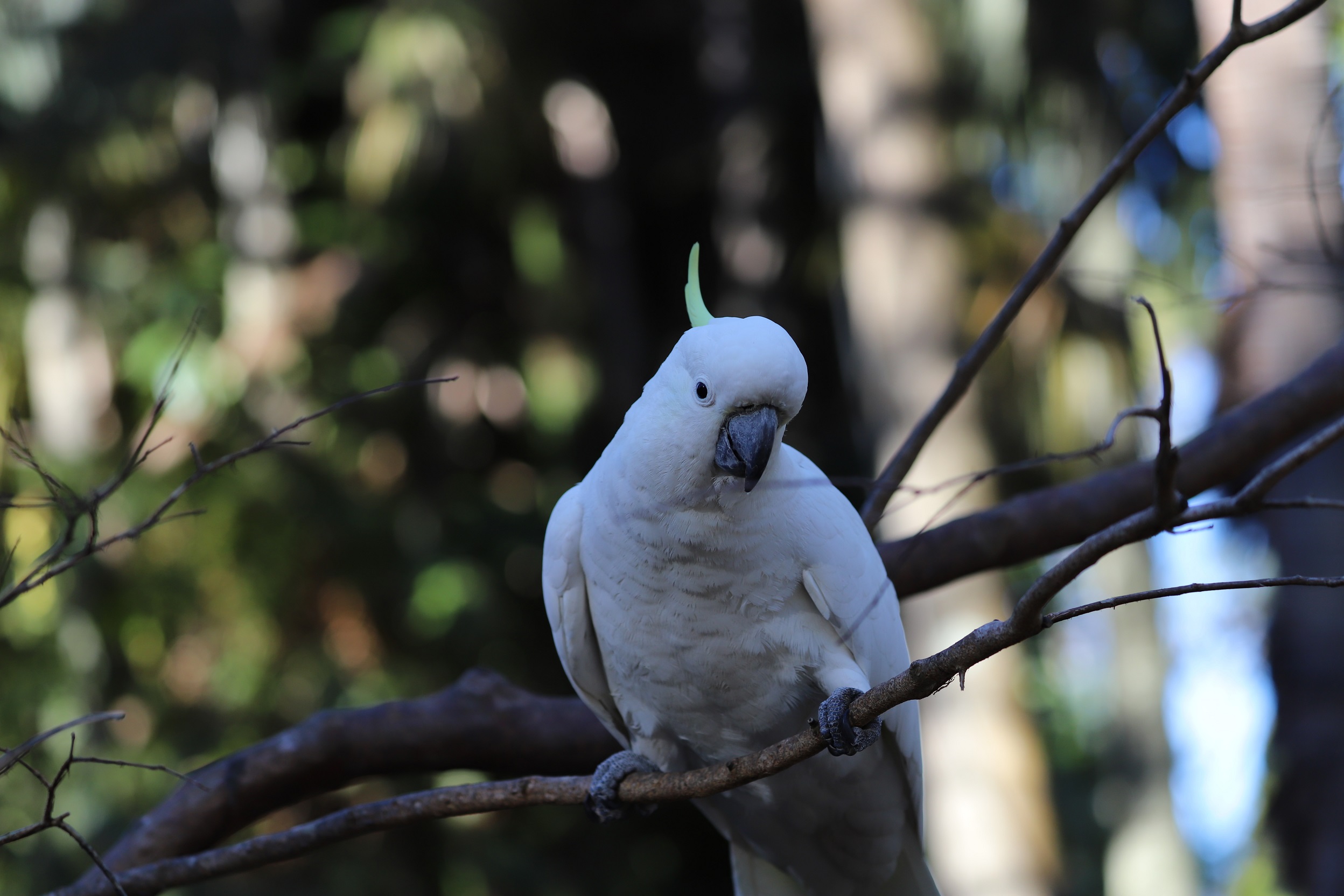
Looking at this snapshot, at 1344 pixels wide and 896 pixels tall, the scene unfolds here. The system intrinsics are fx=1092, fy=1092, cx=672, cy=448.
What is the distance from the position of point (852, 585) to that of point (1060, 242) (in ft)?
2.36

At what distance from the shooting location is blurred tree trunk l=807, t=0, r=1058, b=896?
4105 millimetres

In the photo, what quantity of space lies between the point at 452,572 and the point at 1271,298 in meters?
3.87

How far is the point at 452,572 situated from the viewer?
221 inches

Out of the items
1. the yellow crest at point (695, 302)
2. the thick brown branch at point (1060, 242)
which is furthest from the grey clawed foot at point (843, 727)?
the yellow crest at point (695, 302)

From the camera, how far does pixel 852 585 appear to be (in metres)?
1.83

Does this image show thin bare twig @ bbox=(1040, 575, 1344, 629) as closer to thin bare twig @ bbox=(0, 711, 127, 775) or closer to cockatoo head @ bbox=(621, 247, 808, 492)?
cockatoo head @ bbox=(621, 247, 808, 492)

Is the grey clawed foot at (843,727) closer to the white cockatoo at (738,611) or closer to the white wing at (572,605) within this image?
the white cockatoo at (738,611)

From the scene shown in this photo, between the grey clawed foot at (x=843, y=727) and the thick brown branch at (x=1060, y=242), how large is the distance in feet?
1.09

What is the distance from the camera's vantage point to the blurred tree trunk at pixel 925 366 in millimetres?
4105

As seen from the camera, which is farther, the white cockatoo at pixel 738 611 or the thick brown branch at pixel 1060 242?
the white cockatoo at pixel 738 611

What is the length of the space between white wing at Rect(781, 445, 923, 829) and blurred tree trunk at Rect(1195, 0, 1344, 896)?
7.64 feet

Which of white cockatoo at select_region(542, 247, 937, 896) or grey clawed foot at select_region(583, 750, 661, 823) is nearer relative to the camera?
white cockatoo at select_region(542, 247, 937, 896)


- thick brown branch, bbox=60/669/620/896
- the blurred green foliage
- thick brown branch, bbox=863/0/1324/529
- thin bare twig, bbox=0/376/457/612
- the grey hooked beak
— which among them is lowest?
thick brown branch, bbox=60/669/620/896

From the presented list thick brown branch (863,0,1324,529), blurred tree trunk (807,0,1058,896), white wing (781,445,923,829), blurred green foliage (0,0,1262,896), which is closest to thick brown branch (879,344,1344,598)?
thick brown branch (863,0,1324,529)
